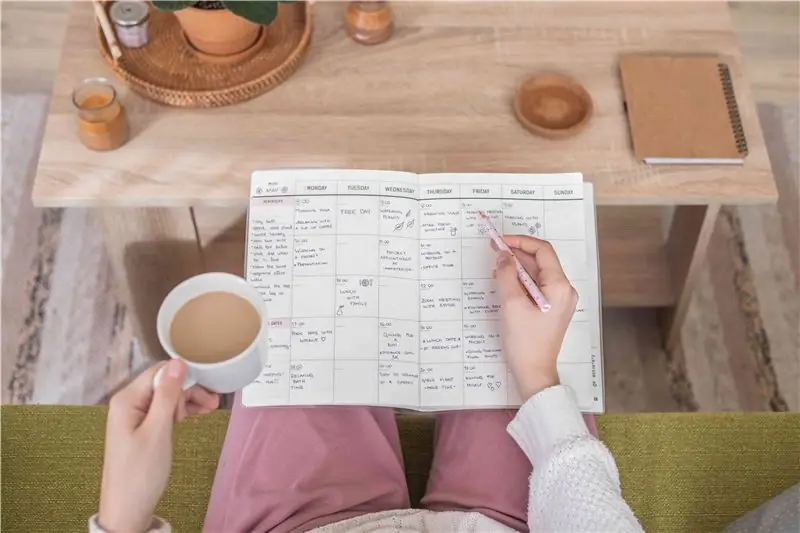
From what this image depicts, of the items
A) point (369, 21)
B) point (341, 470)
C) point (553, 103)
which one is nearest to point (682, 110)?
point (553, 103)

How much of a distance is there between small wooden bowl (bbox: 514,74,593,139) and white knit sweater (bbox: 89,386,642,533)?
0.40m

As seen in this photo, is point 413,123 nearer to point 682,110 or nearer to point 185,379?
point 682,110

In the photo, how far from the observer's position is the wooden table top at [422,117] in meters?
1.08

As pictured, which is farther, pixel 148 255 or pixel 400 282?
pixel 148 255

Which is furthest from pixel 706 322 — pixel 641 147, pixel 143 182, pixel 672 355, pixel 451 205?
pixel 143 182

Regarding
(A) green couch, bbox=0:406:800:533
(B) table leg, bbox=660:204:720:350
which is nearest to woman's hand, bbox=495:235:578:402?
(A) green couch, bbox=0:406:800:533

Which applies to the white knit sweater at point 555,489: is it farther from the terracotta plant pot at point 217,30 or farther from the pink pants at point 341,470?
the terracotta plant pot at point 217,30

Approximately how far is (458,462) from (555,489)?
0.51ft

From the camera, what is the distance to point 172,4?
104cm

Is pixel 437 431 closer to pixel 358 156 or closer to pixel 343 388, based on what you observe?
pixel 343 388

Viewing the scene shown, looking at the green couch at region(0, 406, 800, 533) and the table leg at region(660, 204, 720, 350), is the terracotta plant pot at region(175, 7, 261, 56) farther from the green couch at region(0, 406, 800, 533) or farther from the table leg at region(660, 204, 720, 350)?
the table leg at region(660, 204, 720, 350)

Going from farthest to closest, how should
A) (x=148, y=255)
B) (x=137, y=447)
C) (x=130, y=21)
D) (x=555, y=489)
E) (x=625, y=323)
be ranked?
(x=625, y=323) → (x=148, y=255) → (x=130, y=21) → (x=555, y=489) → (x=137, y=447)

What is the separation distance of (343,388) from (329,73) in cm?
47

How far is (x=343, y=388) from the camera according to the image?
37.9 inches
